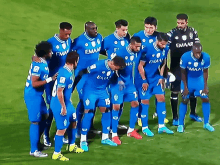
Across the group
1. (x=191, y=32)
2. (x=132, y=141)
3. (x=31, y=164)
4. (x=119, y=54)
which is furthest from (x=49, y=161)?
(x=191, y=32)

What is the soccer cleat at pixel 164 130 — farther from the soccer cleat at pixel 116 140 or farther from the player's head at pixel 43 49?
the player's head at pixel 43 49

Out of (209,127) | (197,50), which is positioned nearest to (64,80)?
(197,50)

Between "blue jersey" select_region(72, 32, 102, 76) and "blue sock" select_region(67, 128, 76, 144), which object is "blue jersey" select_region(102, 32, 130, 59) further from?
"blue sock" select_region(67, 128, 76, 144)

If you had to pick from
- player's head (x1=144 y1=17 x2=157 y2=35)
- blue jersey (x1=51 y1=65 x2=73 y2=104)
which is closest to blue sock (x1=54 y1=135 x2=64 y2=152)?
blue jersey (x1=51 y1=65 x2=73 y2=104)

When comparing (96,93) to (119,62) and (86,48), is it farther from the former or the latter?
(86,48)

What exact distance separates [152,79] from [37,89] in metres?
2.29

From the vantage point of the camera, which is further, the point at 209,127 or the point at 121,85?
the point at 209,127

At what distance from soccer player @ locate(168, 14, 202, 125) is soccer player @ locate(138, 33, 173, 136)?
57 cm

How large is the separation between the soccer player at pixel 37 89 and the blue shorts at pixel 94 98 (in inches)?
27.8

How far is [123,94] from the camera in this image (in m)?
8.47

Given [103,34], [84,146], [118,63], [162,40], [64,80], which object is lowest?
[84,146]

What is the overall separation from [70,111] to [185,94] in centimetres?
236

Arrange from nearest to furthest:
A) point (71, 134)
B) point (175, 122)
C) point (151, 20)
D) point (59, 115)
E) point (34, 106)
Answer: point (59, 115) → point (34, 106) → point (71, 134) → point (151, 20) → point (175, 122)

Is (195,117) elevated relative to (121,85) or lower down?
lower down
